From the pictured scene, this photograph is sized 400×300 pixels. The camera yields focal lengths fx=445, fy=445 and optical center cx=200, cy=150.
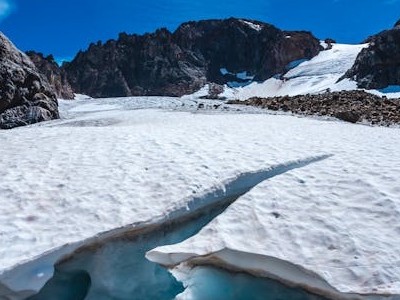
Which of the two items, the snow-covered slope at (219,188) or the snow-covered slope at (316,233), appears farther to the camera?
the snow-covered slope at (219,188)

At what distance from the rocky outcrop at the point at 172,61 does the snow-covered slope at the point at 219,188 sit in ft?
416

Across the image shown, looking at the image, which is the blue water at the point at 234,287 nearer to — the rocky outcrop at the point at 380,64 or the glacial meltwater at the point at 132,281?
the glacial meltwater at the point at 132,281

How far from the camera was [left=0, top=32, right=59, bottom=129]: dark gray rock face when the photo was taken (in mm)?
15164

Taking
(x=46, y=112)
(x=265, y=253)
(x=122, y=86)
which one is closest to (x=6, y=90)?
(x=46, y=112)

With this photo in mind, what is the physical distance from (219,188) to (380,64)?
72.4 meters

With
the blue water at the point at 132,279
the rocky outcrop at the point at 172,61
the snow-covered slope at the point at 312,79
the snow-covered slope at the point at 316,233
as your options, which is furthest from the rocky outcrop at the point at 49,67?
the blue water at the point at 132,279

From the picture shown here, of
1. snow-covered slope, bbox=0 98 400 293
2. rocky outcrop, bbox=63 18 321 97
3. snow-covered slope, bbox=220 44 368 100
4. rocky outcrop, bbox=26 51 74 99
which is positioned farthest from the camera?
rocky outcrop, bbox=63 18 321 97

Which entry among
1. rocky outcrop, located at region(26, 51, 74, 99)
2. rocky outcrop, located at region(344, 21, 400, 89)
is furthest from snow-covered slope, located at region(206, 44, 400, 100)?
rocky outcrop, located at region(26, 51, 74, 99)

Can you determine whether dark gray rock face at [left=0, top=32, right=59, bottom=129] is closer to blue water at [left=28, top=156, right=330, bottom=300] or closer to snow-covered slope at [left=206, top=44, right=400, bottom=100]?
blue water at [left=28, top=156, right=330, bottom=300]

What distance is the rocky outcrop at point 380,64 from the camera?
66562 mm

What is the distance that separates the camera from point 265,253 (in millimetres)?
3967

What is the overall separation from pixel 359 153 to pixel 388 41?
76677 mm

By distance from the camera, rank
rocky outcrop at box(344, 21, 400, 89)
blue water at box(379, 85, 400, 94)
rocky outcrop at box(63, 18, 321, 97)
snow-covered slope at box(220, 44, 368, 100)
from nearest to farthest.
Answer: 1. blue water at box(379, 85, 400, 94)
2. rocky outcrop at box(344, 21, 400, 89)
3. snow-covered slope at box(220, 44, 368, 100)
4. rocky outcrop at box(63, 18, 321, 97)

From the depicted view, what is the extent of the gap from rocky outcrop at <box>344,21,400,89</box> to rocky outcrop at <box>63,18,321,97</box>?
55.9m
